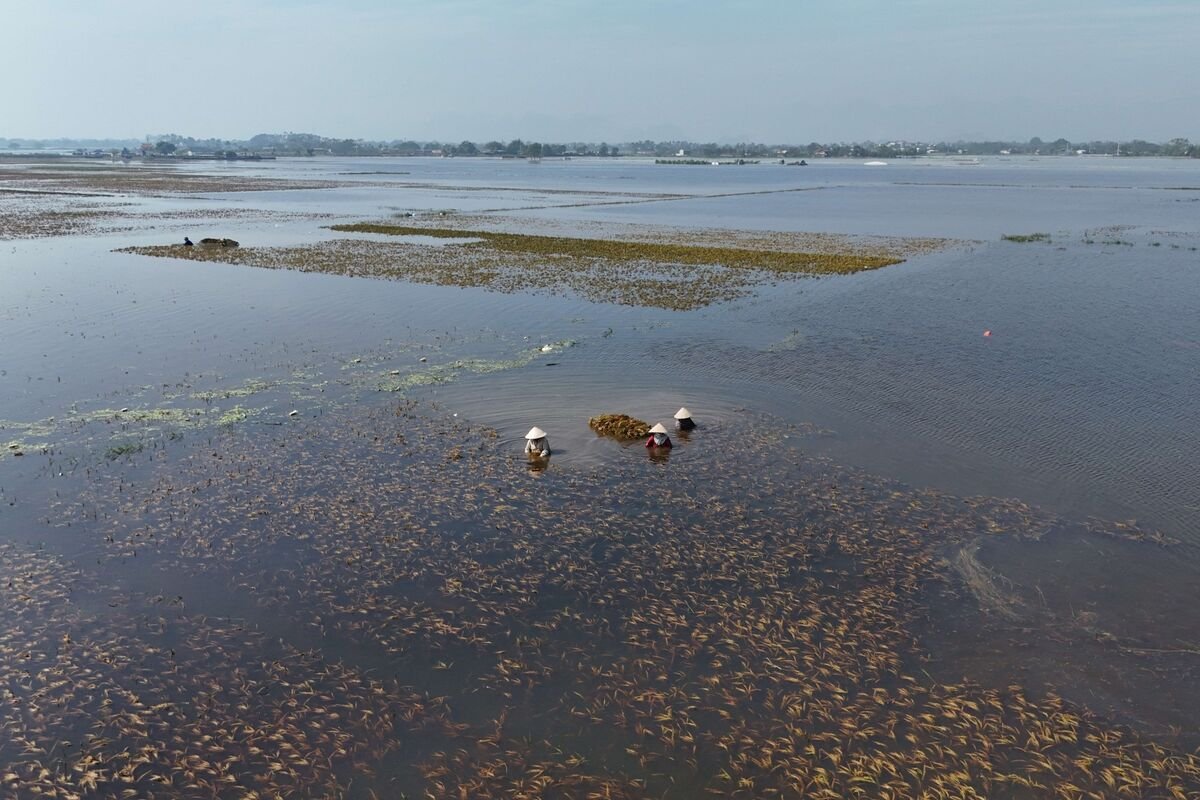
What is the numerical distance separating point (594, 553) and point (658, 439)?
5462 millimetres

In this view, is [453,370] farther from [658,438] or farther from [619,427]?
[658,438]

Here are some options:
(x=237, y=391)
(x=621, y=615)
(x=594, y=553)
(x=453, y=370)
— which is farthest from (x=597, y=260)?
(x=621, y=615)

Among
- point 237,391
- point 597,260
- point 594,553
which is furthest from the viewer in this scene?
point 597,260

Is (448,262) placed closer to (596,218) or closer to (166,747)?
(596,218)

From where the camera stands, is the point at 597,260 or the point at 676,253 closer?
the point at 597,260

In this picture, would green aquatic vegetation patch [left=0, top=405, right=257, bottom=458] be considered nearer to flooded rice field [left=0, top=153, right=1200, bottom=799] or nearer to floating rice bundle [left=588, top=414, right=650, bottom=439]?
flooded rice field [left=0, top=153, right=1200, bottom=799]

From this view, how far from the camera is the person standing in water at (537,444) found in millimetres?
19641

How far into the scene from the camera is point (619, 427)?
21109 mm

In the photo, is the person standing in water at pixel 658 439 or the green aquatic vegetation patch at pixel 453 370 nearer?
the person standing in water at pixel 658 439

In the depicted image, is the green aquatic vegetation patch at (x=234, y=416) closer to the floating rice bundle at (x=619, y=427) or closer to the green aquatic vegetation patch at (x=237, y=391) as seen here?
the green aquatic vegetation patch at (x=237, y=391)

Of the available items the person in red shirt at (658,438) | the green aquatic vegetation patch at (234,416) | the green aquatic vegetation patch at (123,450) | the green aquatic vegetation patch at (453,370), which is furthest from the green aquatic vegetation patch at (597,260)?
the green aquatic vegetation patch at (123,450)

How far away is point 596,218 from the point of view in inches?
3162

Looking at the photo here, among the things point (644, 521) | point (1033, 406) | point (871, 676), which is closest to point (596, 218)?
point (1033, 406)

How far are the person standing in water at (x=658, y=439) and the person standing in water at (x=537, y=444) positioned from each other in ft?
8.23
